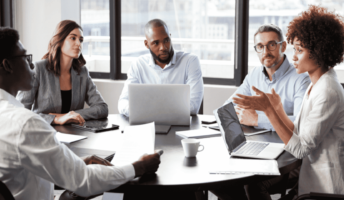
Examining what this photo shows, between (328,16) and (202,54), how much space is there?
2882mm

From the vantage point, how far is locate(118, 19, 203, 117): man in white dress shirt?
282cm

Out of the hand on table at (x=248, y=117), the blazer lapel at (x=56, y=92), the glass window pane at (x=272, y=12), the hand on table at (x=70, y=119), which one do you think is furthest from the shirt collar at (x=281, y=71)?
the glass window pane at (x=272, y=12)

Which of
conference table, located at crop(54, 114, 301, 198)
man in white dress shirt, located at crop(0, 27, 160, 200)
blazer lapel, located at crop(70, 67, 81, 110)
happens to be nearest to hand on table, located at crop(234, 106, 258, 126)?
conference table, located at crop(54, 114, 301, 198)

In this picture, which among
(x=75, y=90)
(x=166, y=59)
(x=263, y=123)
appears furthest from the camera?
(x=166, y=59)

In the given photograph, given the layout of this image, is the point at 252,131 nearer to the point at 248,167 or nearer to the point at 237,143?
the point at 237,143

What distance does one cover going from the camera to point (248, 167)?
1.41 metres

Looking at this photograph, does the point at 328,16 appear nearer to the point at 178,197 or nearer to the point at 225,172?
the point at 225,172

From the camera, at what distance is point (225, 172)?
4.39ft

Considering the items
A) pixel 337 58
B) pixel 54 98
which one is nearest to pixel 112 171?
pixel 337 58

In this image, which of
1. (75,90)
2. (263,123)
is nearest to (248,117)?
(263,123)

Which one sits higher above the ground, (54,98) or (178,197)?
(54,98)

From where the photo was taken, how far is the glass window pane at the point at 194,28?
170 inches

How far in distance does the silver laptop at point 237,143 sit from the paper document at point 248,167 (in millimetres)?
65

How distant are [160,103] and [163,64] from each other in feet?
3.13
